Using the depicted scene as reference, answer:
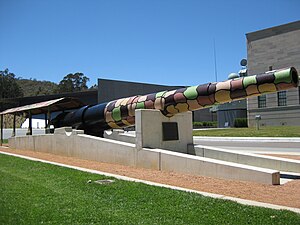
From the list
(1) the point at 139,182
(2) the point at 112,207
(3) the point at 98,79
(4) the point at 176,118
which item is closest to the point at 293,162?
(4) the point at 176,118

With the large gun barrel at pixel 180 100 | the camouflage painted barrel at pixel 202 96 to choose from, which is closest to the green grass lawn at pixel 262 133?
the large gun barrel at pixel 180 100

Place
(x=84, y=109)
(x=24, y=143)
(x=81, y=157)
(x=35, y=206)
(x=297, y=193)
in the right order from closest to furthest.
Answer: (x=35, y=206), (x=297, y=193), (x=81, y=157), (x=84, y=109), (x=24, y=143)

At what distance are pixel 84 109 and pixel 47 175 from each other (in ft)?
21.1

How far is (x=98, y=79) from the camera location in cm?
4997

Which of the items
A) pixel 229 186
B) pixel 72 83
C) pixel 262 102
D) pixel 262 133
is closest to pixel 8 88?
pixel 72 83

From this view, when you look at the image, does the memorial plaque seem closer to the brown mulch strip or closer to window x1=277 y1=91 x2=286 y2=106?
the brown mulch strip

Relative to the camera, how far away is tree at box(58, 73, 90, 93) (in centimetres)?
9189

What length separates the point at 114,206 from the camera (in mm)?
6043

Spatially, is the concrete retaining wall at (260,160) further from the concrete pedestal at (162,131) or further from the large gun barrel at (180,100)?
the large gun barrel at (180,100)

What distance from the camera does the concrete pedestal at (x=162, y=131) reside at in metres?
11.3

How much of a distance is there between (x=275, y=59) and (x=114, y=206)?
45708mm

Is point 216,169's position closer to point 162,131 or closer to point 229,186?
point 229,186

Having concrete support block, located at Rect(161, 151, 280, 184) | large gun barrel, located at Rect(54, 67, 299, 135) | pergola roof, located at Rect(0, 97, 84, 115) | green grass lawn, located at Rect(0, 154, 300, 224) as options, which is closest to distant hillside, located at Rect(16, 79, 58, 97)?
pergola roof, located at Rect(0, 97, 84, 115)

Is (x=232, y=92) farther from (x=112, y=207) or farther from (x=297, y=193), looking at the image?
(x=112, y=207)
